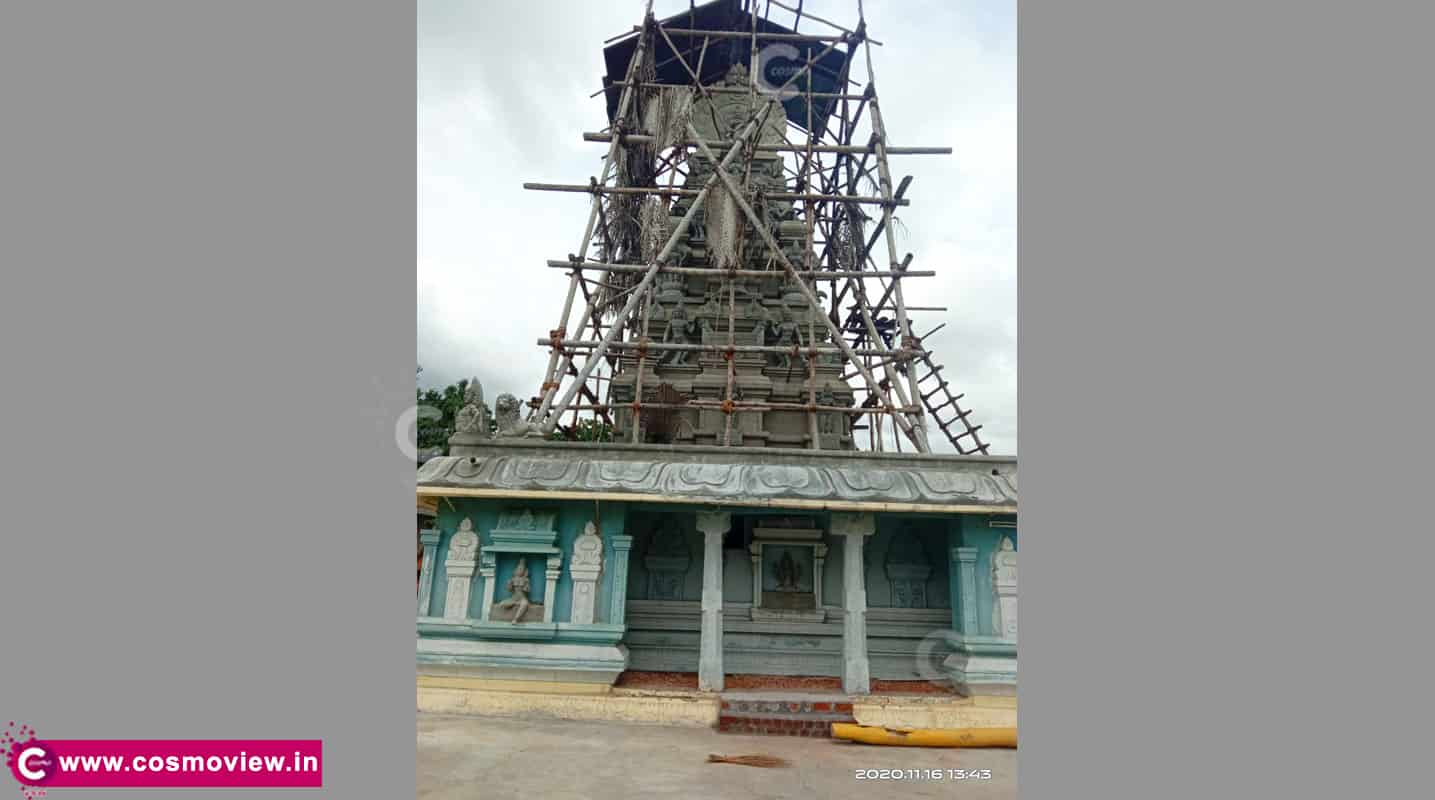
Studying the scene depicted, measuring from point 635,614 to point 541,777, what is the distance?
4730mm

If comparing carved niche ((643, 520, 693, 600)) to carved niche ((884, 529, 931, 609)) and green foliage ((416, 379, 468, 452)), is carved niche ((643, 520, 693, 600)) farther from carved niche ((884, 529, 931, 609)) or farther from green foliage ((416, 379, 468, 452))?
green foliage ((416, 379, 468, 452))

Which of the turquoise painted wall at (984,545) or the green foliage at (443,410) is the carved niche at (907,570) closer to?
the turquoise painted wall at (984,545)

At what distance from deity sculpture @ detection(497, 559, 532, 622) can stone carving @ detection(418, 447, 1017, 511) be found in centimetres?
106

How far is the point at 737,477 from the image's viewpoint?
855cm

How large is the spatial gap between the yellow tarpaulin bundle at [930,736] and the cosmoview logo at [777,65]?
1458 cm

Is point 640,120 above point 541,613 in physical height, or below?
above

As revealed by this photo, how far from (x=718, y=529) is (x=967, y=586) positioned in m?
3.19

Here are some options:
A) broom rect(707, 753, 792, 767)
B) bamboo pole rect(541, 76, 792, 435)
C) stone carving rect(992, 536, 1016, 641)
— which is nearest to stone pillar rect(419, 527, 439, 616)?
bamboo pole rect(541, 76, 792, 435)

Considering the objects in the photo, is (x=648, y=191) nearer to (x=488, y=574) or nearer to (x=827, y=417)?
(x=827, y=417)

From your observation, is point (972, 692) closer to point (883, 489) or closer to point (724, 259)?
point (883, 489)

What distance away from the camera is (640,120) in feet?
49.6

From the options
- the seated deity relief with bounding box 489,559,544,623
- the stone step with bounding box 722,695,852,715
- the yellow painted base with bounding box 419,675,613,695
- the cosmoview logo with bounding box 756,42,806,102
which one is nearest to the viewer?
the stone step with bounding box 722,695,852,715

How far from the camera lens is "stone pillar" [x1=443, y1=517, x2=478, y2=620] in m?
8.40
